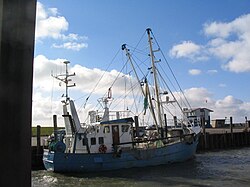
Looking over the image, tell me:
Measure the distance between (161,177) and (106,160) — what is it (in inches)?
180

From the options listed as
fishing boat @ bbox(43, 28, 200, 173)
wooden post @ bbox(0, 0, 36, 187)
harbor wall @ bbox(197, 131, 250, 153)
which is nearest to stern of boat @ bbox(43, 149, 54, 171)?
fishing boat @ bbox(43, 28, 200, 173)

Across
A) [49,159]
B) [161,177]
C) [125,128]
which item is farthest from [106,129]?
[161,177]

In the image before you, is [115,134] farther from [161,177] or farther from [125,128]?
[161,177]

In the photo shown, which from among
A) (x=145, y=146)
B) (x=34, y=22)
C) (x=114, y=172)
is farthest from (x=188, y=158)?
(x=34, y=22)

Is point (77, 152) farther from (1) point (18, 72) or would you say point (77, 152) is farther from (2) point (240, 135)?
(2) point (240, 135)

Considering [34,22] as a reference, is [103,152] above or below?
below

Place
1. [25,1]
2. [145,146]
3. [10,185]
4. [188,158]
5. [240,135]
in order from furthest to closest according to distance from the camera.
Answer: [240,135] < [188,158] < [145,146] < [25,1] < [10,185]

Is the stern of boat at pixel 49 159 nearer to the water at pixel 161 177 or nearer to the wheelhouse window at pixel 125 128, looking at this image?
the water at pixel 161 177

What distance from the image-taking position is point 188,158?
28.1 m

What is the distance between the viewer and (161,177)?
20000 millimetres

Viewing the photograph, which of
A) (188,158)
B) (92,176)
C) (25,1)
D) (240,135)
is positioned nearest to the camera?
(25,1)

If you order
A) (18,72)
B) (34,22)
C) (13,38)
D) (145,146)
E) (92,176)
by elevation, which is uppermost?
(34,22)

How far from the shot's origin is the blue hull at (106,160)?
22.3m

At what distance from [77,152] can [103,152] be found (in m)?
1.87
